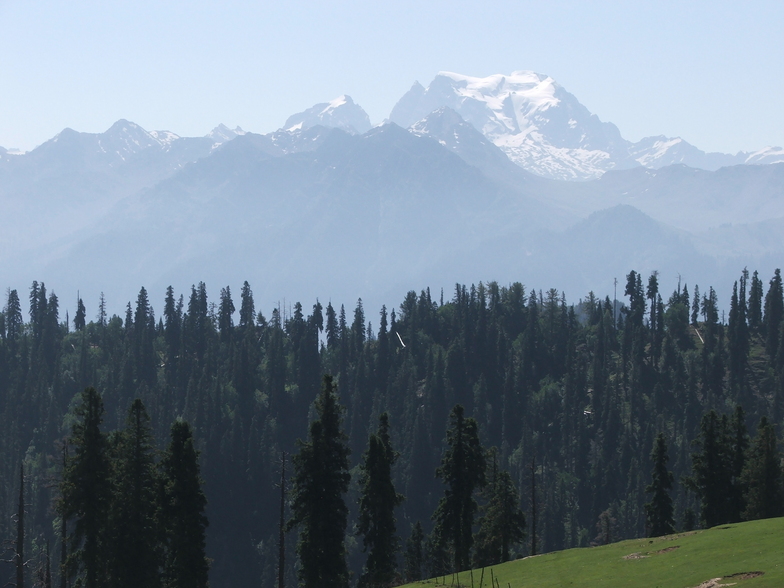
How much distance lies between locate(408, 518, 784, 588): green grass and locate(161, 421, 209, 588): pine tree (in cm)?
1611

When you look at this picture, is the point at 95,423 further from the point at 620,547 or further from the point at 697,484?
the point at 697,484

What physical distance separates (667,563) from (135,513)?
36777 millimetres

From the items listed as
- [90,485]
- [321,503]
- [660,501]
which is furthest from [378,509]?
[660,501]

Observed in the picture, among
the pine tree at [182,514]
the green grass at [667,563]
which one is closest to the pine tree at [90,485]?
the pine tree at [182,514]

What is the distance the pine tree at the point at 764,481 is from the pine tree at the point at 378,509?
3416cm

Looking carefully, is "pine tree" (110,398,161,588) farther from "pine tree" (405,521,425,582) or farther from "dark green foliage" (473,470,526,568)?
"pine tree" (405,521,425,582)

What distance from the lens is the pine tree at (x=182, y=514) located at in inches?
2889

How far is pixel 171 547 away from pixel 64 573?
34.6ft

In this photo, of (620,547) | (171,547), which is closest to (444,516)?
(620,547)

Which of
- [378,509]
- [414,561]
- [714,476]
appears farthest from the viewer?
[414,561]

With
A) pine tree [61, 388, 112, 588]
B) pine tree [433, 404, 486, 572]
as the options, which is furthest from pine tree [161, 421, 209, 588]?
pine tree [433, 404, 486, 572]

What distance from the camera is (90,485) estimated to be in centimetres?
7212

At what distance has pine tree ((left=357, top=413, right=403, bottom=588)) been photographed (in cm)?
8169

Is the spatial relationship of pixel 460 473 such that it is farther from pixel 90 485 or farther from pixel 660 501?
pixel 90 485
